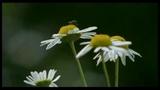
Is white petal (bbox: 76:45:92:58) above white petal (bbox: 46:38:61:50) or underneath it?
above

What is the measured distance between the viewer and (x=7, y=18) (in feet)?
31.2

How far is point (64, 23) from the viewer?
343 inches

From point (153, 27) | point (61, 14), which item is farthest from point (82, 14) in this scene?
point (153, 27)

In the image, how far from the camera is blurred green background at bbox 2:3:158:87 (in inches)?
313

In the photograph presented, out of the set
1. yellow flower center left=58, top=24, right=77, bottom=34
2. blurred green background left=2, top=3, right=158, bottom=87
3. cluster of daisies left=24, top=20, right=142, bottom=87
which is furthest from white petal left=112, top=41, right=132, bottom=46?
blurred green background left=2, top=3, right=158, bottom=87

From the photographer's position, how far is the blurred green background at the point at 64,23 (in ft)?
26.1

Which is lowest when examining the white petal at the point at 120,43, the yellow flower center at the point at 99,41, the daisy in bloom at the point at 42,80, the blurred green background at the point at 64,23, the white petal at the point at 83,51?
the blurred green background at the point at 64,23

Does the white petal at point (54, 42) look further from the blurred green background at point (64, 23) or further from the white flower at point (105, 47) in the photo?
the blurred green background at point (64, 23)

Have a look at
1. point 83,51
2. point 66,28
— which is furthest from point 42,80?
point 66,28

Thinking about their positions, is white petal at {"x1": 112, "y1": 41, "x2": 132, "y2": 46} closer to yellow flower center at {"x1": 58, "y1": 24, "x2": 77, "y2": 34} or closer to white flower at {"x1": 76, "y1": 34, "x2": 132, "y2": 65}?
white flower at {"x1": 76, "y1": 34, "x2": 132, "y2": 65}

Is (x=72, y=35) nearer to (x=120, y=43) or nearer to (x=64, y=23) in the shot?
(x=120, y=43)

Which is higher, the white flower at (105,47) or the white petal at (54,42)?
the white flower at (105,47)

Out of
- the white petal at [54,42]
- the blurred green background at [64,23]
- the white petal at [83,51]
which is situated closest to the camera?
the white petal at [83,51]

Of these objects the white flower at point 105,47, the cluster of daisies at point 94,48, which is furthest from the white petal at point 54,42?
the white flower at point 105,47
